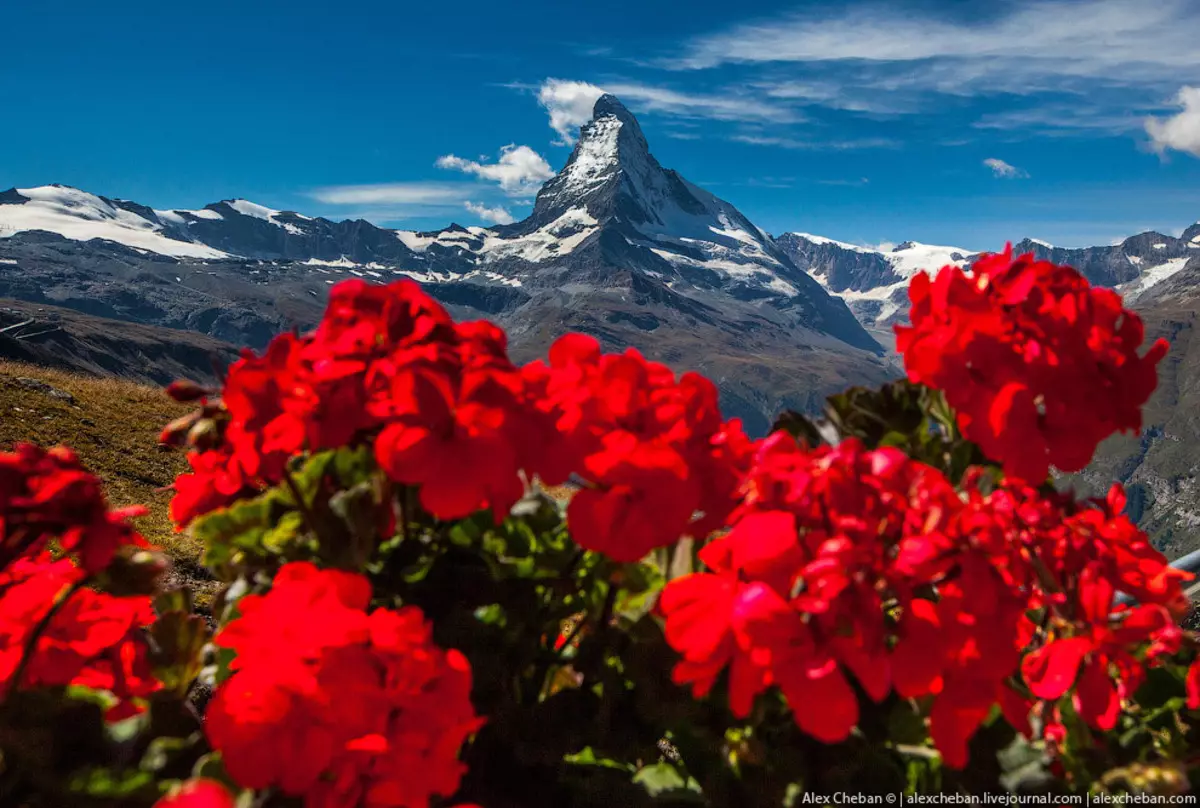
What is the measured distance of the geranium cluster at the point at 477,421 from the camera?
1642 millimetres

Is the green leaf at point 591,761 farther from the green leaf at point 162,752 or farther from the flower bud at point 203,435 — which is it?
the flower bud at point 203,435

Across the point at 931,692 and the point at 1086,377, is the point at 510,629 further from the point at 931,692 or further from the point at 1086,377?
the point at 1086,377

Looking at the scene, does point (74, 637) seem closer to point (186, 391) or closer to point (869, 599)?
point (186, 391)

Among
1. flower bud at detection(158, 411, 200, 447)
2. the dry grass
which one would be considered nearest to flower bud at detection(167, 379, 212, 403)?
flower bud at detection(158, 411, 200, 447)

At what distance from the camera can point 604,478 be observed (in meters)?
1.70

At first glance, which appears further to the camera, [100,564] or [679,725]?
[679,725]

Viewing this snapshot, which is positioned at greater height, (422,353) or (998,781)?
(422,353)

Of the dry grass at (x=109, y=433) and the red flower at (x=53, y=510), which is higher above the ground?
the red flower at (x=53, y=510)

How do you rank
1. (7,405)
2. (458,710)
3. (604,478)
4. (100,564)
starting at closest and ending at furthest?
(458,710) → (100,564) → (604,478) → (7,405)

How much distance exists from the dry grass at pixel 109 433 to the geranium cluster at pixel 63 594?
240 inches

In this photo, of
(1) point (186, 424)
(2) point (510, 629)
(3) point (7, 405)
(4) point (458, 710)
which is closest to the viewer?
(4) point (458, 710)

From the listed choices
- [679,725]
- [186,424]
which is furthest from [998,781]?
[186,424]

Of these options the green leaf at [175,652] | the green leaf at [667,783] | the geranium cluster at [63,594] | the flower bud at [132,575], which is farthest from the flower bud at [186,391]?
the green leaf at [667,783]

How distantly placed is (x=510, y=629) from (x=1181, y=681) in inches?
70.4
